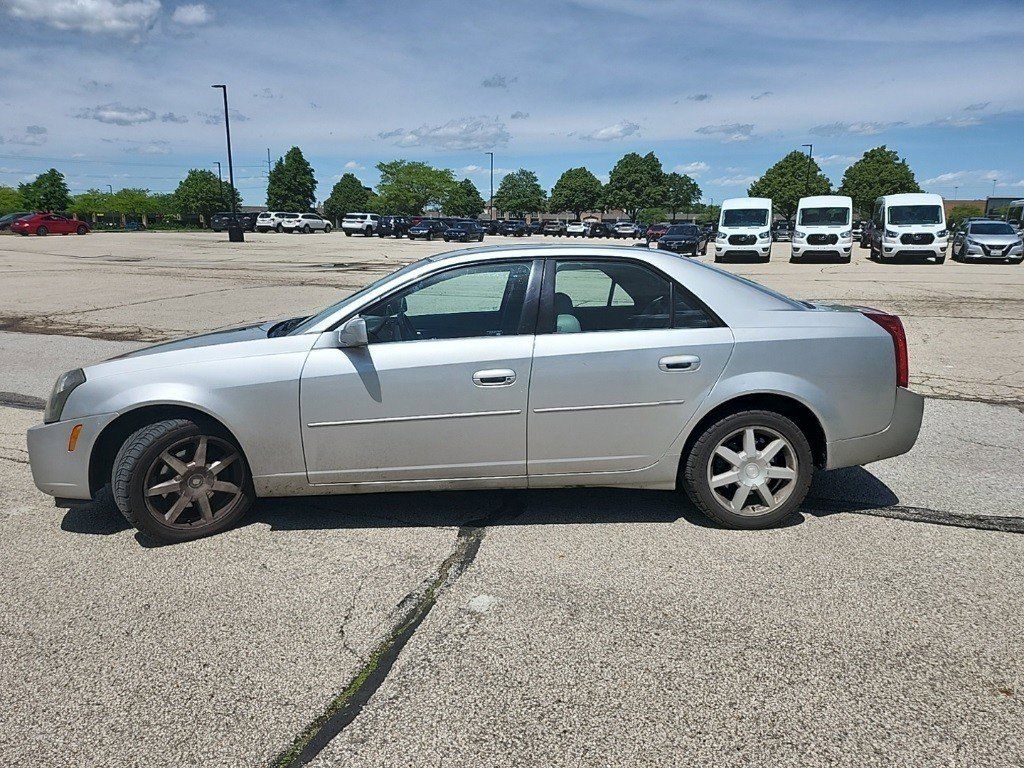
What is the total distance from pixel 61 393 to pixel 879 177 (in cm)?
9310

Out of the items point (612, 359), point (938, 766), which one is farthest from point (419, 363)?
point (938, 766)

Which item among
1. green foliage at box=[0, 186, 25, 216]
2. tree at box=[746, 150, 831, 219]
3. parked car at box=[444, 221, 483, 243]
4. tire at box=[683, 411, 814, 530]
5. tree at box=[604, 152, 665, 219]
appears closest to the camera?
tire at box=[683, 411, 814, 530]

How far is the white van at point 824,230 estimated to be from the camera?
87.4ft

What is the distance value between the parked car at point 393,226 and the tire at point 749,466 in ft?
173

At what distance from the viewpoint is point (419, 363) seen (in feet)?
12.2

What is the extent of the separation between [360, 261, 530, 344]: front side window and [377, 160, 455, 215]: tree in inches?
4445

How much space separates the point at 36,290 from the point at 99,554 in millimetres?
15115

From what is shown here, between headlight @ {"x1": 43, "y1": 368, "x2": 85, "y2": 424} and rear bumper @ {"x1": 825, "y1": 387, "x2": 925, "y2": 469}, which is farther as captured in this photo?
rear bumper @ {"x1": 825, "y1": 387, "x2": 925, "y2": 469}

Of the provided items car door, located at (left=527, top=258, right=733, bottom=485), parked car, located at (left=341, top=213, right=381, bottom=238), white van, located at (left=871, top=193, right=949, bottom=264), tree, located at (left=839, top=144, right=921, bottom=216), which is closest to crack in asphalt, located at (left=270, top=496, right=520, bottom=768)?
car door, located at (left=527, top=258, right=733, bottom=485)

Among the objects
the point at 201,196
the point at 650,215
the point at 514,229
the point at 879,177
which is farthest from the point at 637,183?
the point at 201,196

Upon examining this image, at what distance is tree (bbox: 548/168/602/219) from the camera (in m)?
118

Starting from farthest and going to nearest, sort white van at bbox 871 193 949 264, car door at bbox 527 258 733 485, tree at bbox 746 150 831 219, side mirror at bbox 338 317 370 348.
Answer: tree at bbox 746 150 831 219 → white van at bbox 871 193 949 264 → car door at bbox 527 258 733 485 → side mirror at bbox 338 317 370 348

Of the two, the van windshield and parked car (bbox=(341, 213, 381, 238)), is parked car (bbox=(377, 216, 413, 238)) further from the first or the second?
the van windshield

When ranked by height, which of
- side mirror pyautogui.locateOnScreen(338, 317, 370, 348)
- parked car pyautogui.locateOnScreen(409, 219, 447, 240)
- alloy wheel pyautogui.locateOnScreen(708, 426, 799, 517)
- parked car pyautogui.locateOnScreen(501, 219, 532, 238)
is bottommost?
alloy wheel pyautogui.locateOnScreen(708, 426, 799, 517)
